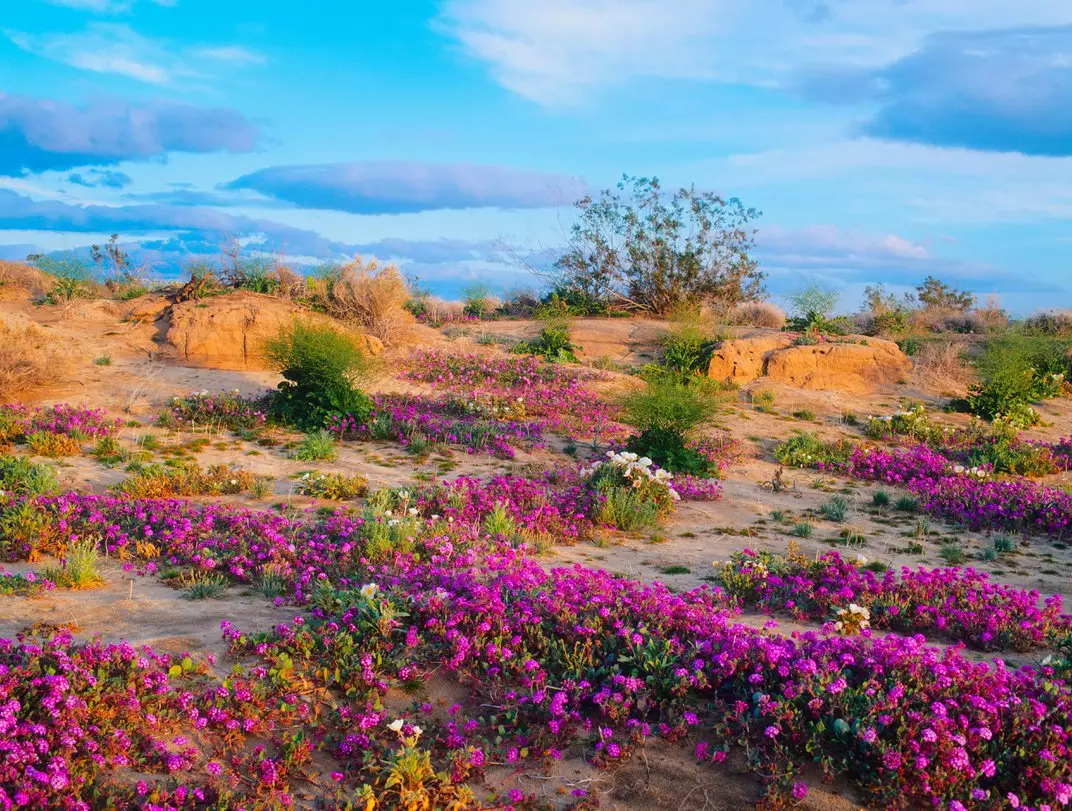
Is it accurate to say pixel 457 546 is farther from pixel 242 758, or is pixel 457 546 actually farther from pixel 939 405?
pixel 939 405

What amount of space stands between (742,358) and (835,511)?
28.5 feet

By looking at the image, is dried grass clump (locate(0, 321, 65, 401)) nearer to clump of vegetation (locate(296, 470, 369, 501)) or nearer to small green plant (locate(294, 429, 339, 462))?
small green plant (locate(294, 429, 339, 462))

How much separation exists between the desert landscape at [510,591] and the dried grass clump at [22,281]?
8.69m

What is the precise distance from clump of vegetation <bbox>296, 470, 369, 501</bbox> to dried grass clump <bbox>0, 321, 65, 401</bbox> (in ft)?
21.1

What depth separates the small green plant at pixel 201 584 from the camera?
231 inches

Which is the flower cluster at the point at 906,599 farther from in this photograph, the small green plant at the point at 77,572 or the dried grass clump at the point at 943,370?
the dried grass clump at the point at 943,370

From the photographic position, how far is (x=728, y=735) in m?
3.90

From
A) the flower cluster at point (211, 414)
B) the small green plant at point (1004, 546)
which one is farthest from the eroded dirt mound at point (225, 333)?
the small green plant at point (1004, 546)

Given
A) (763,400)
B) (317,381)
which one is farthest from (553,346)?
(317,381)

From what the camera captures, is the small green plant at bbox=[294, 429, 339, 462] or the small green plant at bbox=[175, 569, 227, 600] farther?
the small green plant at bbox=[294, 429, 339, 462]

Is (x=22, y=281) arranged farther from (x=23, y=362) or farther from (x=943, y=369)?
(x=943, y=369)

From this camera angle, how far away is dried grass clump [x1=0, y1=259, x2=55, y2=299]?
2316 cm

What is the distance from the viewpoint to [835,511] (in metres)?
9.20

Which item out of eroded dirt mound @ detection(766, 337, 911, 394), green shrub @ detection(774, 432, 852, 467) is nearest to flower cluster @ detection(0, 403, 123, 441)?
green shrub @ detection(774, 432, 852, 467)
